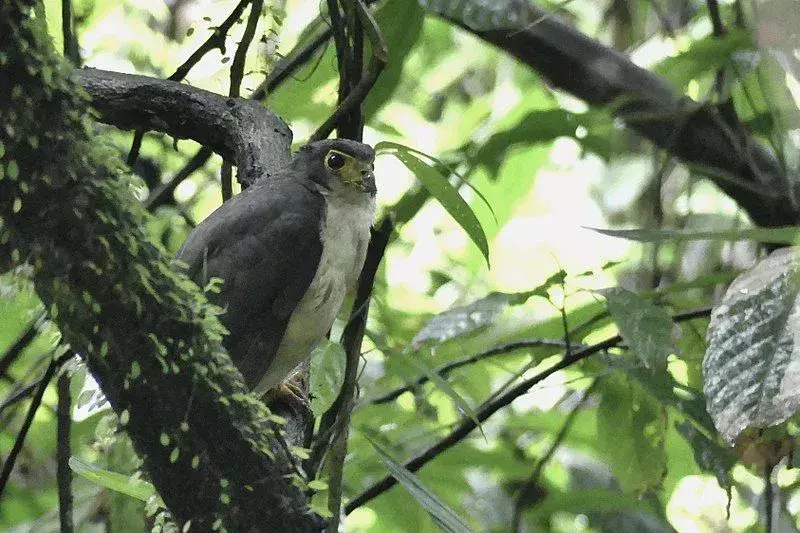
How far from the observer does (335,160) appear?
2.88 metres

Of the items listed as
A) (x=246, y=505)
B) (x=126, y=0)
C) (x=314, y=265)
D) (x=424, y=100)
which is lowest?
(x=246, y=505)

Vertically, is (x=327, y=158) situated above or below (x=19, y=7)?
above

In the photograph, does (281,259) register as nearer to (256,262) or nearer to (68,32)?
(256,262)

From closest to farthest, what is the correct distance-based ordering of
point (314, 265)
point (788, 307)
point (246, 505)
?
point (246, 505) < point (788, 307) < point (314, 265)

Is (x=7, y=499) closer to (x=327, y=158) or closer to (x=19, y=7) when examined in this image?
(x=327, y=158)

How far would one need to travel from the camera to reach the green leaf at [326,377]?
2115 mm

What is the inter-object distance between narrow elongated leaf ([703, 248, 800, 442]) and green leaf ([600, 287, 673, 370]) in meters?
0.20

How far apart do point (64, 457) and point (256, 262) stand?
0.65m

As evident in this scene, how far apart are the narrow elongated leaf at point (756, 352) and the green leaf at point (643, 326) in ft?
0.66

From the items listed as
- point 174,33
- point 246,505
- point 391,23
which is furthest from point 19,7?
point 174,33

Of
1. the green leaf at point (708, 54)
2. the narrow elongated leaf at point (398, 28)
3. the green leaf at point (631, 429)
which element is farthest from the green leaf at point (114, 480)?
the green leaf at point (708, 54)

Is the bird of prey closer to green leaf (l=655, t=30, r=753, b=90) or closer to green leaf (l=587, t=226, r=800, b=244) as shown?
green leaf (l=587, t=226, r=800, b=244)

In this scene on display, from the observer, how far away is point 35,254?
1.34m

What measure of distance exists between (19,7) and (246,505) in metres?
0.72
